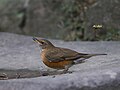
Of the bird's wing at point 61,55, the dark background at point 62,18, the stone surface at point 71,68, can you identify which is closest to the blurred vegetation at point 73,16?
the dark background at point 62,18

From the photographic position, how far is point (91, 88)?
15.6 ft

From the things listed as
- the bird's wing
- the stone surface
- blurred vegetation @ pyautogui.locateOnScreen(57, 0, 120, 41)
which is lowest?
the stone surface

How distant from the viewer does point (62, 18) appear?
1199 cm

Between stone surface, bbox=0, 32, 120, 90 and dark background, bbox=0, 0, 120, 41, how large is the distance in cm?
240

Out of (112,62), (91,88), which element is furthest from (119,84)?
(112,62)

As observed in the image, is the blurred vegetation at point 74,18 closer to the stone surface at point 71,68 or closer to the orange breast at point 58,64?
the stone surface at point 71,68

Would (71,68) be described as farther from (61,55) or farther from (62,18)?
(62,18)

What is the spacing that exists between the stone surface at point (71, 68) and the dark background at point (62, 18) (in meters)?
2.40

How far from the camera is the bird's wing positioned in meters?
5.82

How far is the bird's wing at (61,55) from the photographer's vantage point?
229 inches

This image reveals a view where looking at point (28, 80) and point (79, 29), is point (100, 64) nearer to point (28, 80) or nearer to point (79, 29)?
point (28, 80)

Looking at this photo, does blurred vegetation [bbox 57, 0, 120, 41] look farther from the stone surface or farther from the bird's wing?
the bird's wing

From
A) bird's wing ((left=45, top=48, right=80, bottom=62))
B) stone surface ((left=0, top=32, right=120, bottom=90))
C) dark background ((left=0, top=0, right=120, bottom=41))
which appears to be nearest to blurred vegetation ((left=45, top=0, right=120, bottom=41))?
dark background ((left=0, top=0, right=120, bottom=41))

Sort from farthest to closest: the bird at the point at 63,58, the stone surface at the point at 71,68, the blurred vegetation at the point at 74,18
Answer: the blurred vegetation at the point at 74,18
the bird at the point at 63,58
the stone surface at the point at 71,68
